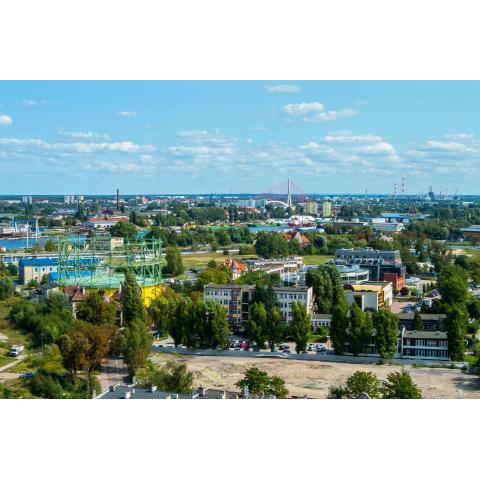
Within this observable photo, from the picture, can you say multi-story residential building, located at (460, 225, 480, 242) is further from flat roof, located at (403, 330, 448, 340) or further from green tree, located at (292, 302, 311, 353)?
green tree, located at (292, 302, 311, 353)

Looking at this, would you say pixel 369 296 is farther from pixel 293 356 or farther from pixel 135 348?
pixel 135 348

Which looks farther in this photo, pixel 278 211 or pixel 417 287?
pixel 278 211

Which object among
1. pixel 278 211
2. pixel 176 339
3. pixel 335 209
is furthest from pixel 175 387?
pixel 335 209

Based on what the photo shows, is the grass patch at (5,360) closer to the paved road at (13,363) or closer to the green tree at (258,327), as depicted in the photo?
the paved road at (13,363)

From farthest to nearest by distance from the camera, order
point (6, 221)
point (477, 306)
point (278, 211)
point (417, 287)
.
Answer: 1. point (278, 211)
2. point (6, 221)
3. point (417, 287)
4. point (477, 306)

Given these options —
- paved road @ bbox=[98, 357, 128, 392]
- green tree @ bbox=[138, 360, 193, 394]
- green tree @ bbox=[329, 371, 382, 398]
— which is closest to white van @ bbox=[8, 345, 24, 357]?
paved road @ bbox=[98, 357, 128, 392]

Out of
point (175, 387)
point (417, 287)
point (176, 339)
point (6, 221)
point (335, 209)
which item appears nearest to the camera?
point (175, 387)

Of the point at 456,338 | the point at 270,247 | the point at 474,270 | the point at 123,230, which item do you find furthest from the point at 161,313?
the point at 123,230

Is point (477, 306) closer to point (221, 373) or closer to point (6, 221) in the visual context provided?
point (221, 373)
